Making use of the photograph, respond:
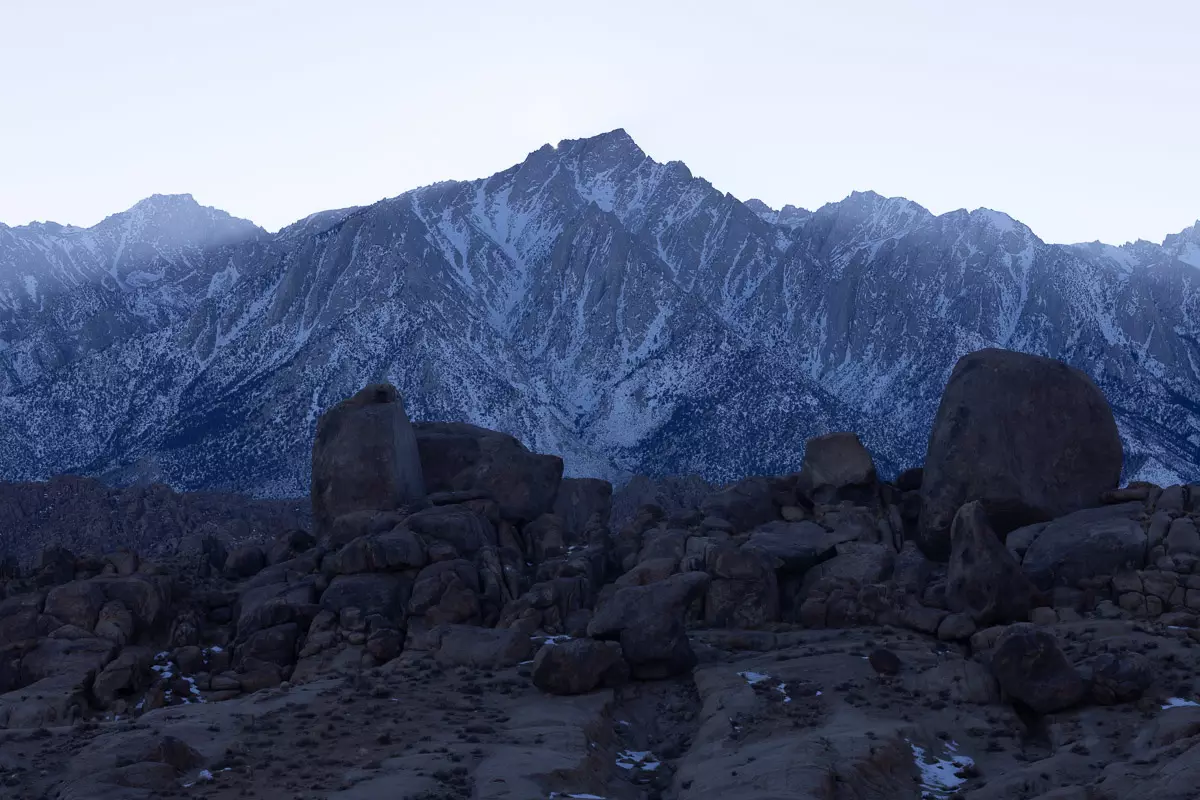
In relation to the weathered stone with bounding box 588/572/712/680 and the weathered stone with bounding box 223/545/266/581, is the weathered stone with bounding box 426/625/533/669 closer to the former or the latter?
the weathered stone with bounding box 588/572/712/680

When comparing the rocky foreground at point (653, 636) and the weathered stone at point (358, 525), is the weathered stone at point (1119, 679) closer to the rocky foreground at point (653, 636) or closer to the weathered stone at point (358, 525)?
the rocky foreground at point (653, 636)

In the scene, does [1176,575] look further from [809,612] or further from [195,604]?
[195,604]

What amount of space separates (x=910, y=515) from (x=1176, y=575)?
47.6ft

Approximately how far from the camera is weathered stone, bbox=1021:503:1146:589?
1721 inches

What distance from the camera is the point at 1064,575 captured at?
1735 inches

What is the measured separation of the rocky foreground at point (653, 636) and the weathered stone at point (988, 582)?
0.09 metres

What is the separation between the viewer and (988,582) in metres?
41.3

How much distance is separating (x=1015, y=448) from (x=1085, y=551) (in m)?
5.41

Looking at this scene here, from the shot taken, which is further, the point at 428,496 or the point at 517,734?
the point at 428,496

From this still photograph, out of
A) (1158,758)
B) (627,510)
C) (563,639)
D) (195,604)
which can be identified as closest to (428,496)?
(195,604)

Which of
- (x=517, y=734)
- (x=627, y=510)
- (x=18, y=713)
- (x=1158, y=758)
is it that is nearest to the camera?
(x=1158, y=758)

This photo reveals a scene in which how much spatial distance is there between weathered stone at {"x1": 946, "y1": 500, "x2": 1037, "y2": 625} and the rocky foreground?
9 centimetres

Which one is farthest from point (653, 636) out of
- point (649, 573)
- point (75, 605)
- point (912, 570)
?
point (75, 605)

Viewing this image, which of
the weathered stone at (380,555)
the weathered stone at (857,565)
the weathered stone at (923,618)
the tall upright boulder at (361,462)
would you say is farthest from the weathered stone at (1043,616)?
the tall upright boulder at (361,462)
